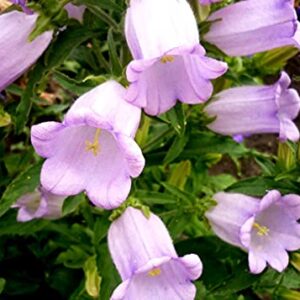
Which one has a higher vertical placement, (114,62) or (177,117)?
(114,62)

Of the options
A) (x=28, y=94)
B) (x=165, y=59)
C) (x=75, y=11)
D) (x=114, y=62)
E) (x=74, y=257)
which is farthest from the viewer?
(x=74, y=257)

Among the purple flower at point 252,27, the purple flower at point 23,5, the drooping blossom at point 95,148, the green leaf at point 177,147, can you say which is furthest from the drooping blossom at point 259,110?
the purple flower at point 23,5

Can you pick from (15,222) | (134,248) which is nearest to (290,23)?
(134,248)

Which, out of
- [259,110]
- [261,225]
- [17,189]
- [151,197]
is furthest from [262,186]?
[17,189]

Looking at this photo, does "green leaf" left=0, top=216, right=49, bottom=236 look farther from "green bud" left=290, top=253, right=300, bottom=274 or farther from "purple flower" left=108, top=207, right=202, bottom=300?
"green bud" left=290, top=253, right=300, bottom=274

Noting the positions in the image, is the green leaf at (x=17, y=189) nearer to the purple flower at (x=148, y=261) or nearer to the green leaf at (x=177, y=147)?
the purple flower at (x=148, y=261)

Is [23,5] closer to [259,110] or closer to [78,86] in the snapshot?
[78,86]

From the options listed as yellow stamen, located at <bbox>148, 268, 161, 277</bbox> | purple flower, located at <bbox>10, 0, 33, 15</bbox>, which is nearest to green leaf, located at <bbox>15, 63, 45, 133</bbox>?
purple flower, located at <bbox>10, 0, 33, 15</bbox>
